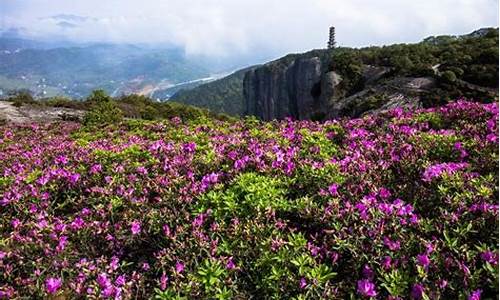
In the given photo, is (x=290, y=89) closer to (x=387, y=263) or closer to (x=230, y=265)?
(x=230, y=265)

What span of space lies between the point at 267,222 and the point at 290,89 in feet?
318

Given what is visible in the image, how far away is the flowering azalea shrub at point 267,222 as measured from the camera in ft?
15.5

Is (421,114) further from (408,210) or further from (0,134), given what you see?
(0,134)

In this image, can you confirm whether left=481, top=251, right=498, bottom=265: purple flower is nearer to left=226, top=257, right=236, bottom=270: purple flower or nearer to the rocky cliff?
left=226, top=257, right=236, bottom=270: purple flower

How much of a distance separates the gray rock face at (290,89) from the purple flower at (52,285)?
6504 centimetres

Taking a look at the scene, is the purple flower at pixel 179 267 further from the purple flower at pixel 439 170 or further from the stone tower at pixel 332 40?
the stone tower at pixel 332 40

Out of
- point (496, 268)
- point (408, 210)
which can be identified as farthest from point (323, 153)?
point (496, 268)

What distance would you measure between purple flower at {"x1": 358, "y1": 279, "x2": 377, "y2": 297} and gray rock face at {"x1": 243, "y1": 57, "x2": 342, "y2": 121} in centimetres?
6485

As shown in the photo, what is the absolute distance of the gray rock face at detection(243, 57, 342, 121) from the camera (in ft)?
254

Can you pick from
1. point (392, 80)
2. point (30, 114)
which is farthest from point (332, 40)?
point (30, 114)

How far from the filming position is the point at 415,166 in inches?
273

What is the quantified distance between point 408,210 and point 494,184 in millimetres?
1230

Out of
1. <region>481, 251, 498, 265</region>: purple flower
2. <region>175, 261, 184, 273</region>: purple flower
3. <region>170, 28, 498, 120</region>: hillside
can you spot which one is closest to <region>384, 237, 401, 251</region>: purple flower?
<region>481, 251, 498, 265</region>: purple flower

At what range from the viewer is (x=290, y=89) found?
101m
